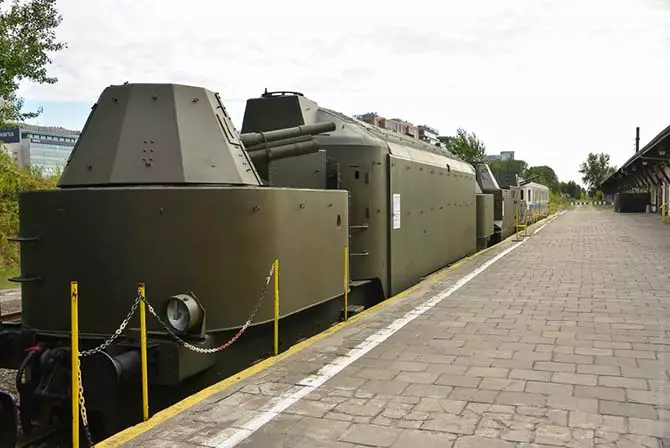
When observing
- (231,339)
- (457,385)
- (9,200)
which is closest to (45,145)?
(9,200)

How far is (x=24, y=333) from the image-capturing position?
5.10 meters

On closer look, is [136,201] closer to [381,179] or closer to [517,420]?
[517,420]

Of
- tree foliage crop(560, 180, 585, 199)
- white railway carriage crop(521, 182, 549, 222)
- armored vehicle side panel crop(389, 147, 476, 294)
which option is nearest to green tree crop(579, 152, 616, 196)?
tree foliage crop(560, 180, 585, 199)

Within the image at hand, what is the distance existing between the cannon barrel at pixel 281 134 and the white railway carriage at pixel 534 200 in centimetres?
2223

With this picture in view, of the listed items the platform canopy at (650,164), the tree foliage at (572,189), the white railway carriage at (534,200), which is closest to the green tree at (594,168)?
the tree foliage at (572,189)

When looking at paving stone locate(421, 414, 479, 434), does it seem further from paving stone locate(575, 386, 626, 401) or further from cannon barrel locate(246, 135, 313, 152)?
cannon barrel locate(246, 135, 313, 152)

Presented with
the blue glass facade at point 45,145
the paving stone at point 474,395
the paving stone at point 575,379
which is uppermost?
the blue glass facade at point 45,145

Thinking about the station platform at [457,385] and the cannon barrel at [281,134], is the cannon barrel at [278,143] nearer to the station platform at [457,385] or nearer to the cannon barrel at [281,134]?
the cannon barrel at [281,134]

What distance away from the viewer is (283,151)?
22.9 feet

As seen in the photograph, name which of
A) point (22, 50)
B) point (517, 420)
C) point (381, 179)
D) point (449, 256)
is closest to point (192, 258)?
point (517, 420)

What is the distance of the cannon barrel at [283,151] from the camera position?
6.86m

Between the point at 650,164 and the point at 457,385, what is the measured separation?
39050mm

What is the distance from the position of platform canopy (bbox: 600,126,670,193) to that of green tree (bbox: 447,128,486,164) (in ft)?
36.9

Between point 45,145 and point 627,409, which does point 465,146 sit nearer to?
point 45,145
